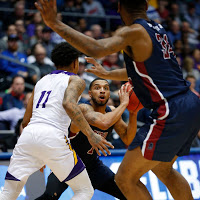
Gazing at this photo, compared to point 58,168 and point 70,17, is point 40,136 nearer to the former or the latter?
point 58,168

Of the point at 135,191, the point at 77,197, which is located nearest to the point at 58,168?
the point at 77,197

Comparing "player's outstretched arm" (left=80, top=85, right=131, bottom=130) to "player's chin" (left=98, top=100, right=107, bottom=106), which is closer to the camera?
"player's outstretched arm" (left=80, top=85, right=131, bottom=130)

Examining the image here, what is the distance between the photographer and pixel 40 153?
11.7ft

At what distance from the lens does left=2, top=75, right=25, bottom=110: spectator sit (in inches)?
286

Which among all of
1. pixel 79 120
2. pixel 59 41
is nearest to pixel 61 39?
pixel 59 41

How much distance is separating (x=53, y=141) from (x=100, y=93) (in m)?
1.21

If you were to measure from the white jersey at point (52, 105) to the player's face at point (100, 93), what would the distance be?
0.85 metres

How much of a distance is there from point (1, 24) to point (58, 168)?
6.70 m

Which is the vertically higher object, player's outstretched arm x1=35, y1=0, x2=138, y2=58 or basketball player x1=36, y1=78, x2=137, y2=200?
player's outstretched arm x1=35, y1=0, x2=138, y2=58

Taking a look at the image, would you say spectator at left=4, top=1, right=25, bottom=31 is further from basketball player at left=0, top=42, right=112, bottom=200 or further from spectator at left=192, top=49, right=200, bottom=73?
basketball player at left=0, top=42, right=112, bottom=200

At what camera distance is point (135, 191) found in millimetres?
3588

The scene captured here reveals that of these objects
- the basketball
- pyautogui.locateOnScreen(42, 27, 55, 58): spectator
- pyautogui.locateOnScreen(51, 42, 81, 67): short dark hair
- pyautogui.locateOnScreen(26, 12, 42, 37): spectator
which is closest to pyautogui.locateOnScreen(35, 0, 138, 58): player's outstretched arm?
pyautogui.locateOnScreen(51, 42, 81, 67): short dark hair

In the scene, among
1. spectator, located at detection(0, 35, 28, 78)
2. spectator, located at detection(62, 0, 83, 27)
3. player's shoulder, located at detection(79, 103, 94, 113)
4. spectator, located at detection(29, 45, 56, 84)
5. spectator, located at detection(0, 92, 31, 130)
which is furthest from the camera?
spectator, located at detection(62, 0, 83, 27)

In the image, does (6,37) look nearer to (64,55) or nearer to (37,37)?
(37,37)
